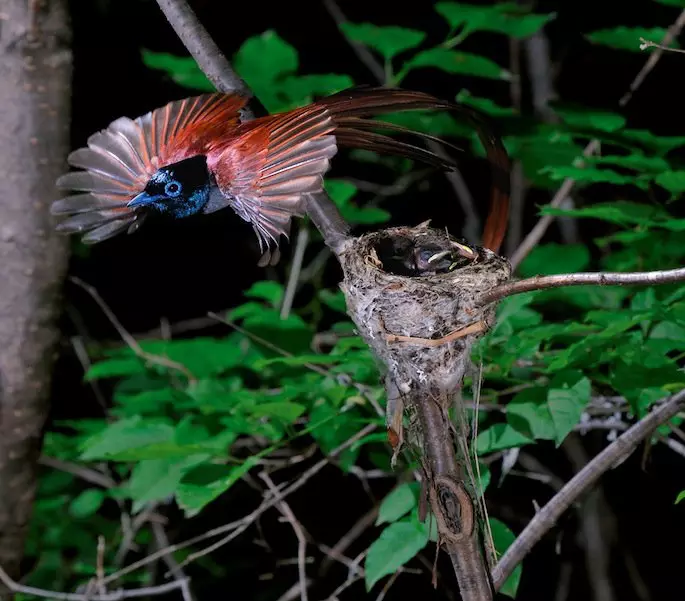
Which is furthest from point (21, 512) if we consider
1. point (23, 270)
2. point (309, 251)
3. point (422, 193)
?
point (422, 193)

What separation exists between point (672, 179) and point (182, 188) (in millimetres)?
983

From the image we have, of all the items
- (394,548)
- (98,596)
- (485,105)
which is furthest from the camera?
(485,105)

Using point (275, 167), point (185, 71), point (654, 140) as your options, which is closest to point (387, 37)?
point (185, 71)

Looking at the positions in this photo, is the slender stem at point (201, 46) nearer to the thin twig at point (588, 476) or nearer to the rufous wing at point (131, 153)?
the rufous wing at point (131, 153)

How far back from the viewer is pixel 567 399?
1.36m

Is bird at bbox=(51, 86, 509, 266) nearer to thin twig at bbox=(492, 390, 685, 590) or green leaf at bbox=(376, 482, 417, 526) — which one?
thin twig at bbox=(492, 390, 685, 590)

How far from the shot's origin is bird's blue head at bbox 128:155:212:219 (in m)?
0.95

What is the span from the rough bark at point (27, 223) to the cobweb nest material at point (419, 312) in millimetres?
948

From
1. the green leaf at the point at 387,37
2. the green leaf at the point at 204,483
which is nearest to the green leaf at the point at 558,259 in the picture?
the green leaf at the point at 387,37

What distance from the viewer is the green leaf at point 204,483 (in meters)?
1.38

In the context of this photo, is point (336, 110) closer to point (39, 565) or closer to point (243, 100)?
point (243, 100)

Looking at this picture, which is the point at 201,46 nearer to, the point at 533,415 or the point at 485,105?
the point at 533,415

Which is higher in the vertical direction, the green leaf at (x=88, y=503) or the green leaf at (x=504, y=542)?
the green leaf at (x=88, y=503)

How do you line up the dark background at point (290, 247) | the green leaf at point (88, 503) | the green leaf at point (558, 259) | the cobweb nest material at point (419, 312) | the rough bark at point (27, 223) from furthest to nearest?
the dark background at point (290, 247), the green leaf at point (88, 503), the green leaf at point (558, 259), the rough bark at point (27, 223), the cobweb nest material at point (419, 312)
